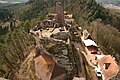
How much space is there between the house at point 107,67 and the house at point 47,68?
6.51 metres

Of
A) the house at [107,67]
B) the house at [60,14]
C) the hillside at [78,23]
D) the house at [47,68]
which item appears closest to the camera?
the house at [47,68]

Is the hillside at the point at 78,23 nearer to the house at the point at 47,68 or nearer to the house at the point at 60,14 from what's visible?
the house at the point at 60,14

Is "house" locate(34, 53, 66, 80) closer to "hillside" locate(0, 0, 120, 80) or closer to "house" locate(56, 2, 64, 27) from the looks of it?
"hillside" locate(0, 0, 120, 80)

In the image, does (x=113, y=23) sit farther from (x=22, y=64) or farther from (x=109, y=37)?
(x=22, y=64)

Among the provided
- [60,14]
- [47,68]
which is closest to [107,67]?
[47,68]

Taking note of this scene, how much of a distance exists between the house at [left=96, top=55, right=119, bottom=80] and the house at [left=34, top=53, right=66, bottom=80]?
6513 mm

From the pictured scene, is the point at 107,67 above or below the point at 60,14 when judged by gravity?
below

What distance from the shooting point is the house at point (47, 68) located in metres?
34.2

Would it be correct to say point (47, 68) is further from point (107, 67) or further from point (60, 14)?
point (60, 14)

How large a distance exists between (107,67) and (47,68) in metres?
9.64

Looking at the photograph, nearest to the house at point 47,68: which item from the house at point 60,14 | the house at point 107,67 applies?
the house at point 107,67

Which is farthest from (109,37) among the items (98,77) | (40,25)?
(98,77)

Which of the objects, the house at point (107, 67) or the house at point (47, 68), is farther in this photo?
the house at point (107, 67)

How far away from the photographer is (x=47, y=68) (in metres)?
35.1
